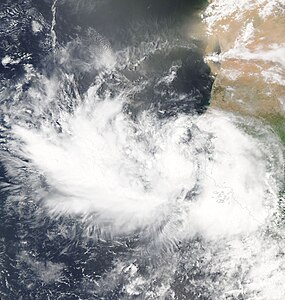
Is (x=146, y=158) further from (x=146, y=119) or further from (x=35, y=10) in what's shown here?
(x=35, y=10)

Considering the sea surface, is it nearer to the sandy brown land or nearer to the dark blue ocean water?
the dark blue ocean water

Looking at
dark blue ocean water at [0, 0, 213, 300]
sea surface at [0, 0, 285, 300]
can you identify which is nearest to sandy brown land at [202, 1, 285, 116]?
sea surface at [0, 0, 285, 300]

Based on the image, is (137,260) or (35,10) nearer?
(137,260)

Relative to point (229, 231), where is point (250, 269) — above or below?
below

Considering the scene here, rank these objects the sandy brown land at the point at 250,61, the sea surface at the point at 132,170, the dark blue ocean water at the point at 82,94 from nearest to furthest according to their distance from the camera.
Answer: the sea surface at the point at 132,170, the dark blue ocean water at the point at 82,94, the sandy brown land at the point at 250,61

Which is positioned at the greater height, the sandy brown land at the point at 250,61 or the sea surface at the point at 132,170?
the sandy brown land at the point at 250,61

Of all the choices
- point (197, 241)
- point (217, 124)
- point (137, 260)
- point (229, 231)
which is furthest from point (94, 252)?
point (217, 124)

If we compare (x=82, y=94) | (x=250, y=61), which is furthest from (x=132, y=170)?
(x=250, y=61)

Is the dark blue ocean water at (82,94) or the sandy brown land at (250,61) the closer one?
the dark blue ocean water at (82,94)

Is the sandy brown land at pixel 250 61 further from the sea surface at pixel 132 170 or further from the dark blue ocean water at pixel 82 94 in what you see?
the dark blue ocean water at pixel 82 94

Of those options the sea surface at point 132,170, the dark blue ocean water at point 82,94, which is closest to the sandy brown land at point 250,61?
the sea surface at point 132,170

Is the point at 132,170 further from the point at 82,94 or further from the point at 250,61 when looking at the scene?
the point at 250,61
